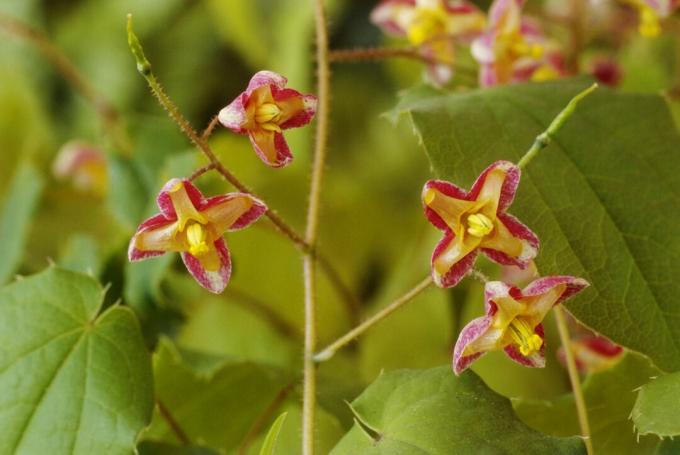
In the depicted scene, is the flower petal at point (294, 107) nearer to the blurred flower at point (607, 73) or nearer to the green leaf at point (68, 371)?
the green leaf at point (68, 371)

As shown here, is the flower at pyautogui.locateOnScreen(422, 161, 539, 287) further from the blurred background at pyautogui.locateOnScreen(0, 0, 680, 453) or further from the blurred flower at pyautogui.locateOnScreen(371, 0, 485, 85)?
the blurred flower at pyautogui.locateOnScreen(371, 0, 485, 85)

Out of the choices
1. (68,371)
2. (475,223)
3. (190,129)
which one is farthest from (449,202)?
(68,371)

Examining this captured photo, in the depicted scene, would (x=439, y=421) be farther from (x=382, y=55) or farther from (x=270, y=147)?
(x=382, y=55)

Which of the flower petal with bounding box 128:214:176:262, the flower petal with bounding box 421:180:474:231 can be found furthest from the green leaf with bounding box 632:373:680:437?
the flower petal with bounding box 128:214:176:262

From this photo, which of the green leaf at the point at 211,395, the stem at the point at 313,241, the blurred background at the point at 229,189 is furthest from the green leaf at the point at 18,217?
the stem at the point at 313,241

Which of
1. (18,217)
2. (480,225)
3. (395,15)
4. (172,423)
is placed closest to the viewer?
(480,225)

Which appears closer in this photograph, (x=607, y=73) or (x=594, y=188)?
(x=594, y=188)

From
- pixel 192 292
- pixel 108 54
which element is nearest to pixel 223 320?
pixel 192 292

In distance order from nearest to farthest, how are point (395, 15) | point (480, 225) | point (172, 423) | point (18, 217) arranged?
point (480, 225) → point (172, 423) → point (395, 15) → point (18, 217)
